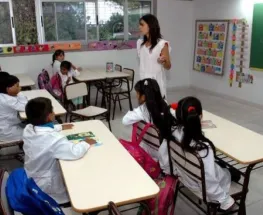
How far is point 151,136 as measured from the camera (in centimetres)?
217

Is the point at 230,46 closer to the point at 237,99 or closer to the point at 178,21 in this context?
the point at 237,99

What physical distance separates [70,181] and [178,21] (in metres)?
5.63

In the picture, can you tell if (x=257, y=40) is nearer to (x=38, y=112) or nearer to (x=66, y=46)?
(x=66, y=46)

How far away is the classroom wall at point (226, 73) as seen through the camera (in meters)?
5.16

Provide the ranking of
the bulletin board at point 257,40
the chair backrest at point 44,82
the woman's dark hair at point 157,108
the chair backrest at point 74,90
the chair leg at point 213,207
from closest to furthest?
the chair leg at point 213,207 → the woman's dark hair at point 157,108 → the chair backrest at point 74,90 → the chair backrest at point 44,82 → the bulletin board at point 257,40

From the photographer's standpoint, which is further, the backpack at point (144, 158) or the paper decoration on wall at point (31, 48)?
the paper decoration on wall at point (31, 48)

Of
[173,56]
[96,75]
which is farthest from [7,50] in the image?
[173,56]

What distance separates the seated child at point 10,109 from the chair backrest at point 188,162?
1.55 m

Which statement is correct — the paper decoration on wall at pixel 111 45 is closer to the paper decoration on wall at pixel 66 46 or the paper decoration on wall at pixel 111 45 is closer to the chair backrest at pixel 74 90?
the paper decoration on wall at pixel 66 46

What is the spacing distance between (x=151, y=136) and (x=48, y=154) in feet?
2.49

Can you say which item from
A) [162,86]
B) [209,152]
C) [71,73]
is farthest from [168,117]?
[71,73]

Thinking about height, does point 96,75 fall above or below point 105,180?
above

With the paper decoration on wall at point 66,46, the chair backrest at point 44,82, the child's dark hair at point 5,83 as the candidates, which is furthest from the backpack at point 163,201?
the paper decoration on wall at point 66,46

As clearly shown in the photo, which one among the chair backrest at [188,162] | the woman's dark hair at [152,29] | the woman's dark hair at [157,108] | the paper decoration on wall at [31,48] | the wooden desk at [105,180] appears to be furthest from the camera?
the paper decoration on wall at [31,48]
